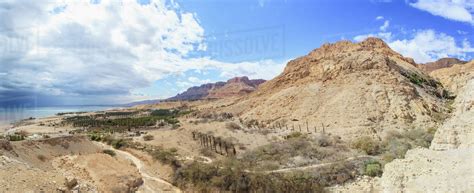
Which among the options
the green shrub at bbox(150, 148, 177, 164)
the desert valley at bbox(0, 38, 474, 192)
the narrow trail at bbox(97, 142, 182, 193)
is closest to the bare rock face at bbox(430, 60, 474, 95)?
the desert valley at bbox(0, 38, 474, 192)

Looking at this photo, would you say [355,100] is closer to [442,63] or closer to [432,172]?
[432,172]

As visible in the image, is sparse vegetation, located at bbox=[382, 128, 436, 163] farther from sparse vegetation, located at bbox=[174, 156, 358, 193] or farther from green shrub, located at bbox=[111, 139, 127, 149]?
green shrub, located at bbox=[111, 139, 127, 149]

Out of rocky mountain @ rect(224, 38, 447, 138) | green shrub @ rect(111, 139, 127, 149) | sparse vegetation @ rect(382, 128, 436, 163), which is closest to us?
sparse vegetation @ rect(382, 128, 436, 163)

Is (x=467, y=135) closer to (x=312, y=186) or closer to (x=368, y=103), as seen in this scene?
(x=312, y=186)

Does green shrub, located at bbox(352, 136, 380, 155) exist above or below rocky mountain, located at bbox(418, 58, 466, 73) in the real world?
below

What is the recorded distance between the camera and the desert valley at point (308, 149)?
16.8 metres

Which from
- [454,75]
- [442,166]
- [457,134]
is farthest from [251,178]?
[454,75]

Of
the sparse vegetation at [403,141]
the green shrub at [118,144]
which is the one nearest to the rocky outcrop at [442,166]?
the sparse vegetation at [403,141]

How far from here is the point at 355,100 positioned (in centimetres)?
5766

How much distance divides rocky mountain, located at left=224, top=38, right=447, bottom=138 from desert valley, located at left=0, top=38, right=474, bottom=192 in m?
0.17

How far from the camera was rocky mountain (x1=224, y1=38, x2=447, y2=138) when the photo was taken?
169 ft

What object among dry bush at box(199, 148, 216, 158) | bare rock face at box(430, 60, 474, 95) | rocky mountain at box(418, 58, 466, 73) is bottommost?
dry bush at box(199, 148, 216, 158)

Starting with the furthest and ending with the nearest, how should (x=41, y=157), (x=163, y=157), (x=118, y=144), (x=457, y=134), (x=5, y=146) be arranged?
(x=118, y=144)
(x=163, y=157)
(x=41, y=157)
(x=5, y=146)
(x=457, y=134)

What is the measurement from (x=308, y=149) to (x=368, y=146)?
550 centimetres
